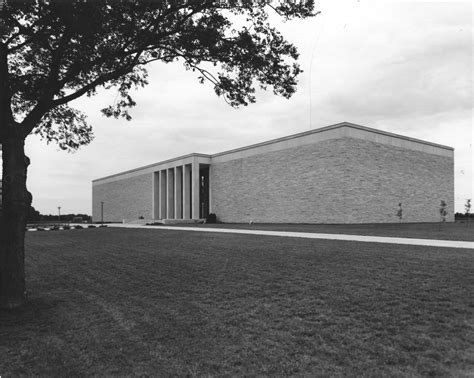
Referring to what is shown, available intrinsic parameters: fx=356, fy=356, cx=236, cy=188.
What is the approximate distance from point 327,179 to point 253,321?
27161 millimetres

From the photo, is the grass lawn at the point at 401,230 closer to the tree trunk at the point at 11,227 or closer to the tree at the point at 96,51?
the tree at the point at 96,51

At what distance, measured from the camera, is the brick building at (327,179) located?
30312mm

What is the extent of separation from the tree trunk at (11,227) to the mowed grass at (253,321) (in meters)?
0.47

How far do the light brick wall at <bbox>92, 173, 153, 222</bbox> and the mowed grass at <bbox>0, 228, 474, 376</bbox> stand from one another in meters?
52.5

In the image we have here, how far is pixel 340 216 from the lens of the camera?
1183 inches

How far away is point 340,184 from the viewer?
98.3ft

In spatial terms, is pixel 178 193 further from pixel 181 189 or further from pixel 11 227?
pixel 11 227

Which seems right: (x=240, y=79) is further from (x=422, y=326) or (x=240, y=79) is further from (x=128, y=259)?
(x=128, y=259)

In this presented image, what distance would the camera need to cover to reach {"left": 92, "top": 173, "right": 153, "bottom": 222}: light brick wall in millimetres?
60688

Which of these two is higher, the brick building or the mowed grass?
the brick building

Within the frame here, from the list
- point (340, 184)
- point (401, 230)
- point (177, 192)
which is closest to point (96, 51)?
point (401, 230)

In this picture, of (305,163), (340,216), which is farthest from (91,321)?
(305,163)

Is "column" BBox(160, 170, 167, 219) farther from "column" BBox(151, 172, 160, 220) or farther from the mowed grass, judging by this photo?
the mowed grass

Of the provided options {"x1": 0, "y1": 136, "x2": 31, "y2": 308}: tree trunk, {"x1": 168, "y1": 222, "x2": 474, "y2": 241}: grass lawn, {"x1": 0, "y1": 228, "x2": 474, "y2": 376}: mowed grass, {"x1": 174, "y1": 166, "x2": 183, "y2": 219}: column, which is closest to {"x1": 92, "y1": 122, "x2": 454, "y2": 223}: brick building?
{"x1": 174, "y1": 166, "x2": 183, "y2": 219}: column
